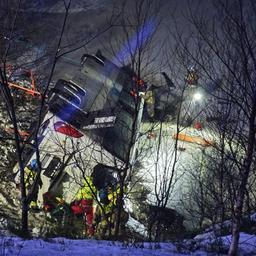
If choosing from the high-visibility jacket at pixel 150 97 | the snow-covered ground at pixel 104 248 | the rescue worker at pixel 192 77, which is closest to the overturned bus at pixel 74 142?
the rescue worker at pixel 192 77

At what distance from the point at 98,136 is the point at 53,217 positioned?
108 inches

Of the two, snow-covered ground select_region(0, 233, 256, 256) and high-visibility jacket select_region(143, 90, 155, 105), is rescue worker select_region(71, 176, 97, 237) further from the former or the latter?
snow-covered ground select_region(0, 233, 256, 256)

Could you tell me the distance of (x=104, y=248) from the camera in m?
6.07

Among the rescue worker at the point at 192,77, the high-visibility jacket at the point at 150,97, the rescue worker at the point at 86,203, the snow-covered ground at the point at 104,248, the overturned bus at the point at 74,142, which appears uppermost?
the high-visibility jacket at the point at 150,97

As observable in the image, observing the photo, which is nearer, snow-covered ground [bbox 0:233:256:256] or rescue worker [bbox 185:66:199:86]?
snow-covered ground [bbox 0:233:256:256]

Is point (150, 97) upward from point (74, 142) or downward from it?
upward

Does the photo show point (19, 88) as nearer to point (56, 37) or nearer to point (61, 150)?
point (61, 150)

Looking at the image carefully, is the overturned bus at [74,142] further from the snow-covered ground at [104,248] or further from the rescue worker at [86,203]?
the snow-covered ground at [104,248]

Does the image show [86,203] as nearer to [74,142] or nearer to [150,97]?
[74,142]

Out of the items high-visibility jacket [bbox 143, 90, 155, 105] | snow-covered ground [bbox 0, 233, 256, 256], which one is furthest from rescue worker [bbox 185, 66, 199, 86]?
snow-covered ground [bbox 0, 233, 256, 256]

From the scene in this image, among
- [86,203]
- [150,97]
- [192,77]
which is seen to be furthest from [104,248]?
[150,97]

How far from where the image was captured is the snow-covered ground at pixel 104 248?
5.40 meters

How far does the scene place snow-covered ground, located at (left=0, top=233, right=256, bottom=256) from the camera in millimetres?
5398

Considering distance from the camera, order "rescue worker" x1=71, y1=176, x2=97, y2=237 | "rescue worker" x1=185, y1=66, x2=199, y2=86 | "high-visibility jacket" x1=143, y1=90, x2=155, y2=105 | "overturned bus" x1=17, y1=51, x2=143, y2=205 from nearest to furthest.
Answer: "rescue worker" x1=185, y1=66, x2=199, y2=86, "rescue worker" x1=71, y1=176, x2=97, y2=237, "overturned bus" x1=17, y1=51, x2=143, y2=205, "high-visibility jacket" x1=143, y1=90, x2=155, y2=105
